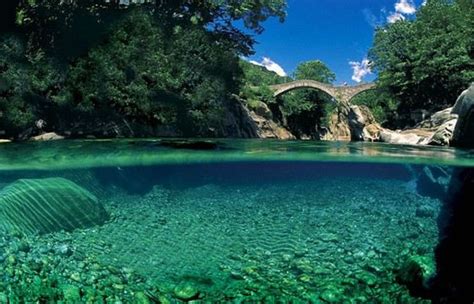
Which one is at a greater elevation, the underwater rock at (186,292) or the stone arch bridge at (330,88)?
the stone arch bridge at (330,88)

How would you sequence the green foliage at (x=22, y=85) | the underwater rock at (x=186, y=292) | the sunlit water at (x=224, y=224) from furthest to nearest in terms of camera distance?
the green foliage at (x=22, y=85), the sunlit water at (x=224, y=224), the underwater rock at (x=186, y=292)

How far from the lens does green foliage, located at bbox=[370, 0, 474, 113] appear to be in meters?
32.2

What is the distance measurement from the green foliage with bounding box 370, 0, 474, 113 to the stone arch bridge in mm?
8225

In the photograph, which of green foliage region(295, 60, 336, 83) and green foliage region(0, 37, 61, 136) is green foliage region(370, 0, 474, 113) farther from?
green foliage region(0, 37, 61, 136)

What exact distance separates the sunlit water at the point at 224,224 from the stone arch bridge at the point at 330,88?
35911mm

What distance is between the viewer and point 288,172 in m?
9.98

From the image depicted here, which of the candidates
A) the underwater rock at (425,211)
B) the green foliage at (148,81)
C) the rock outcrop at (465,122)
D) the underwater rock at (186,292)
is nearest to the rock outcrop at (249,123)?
the green foliage at (148,81)

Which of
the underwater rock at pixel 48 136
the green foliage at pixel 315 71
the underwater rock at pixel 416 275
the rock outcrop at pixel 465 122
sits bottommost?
the underwater rock at pixel 416 275

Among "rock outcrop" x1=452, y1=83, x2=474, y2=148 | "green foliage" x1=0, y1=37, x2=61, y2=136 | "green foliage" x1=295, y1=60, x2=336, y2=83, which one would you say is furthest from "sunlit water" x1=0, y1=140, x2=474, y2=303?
"green foliage" x1=295, y1=60, x2=336, y2=83

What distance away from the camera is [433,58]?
32844 millimetres

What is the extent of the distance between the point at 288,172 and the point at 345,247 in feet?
10.7

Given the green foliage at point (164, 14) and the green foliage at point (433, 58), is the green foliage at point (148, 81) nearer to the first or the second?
the green foliage at point (164, 14)

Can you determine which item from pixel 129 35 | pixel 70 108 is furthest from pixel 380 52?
pixel 70 108

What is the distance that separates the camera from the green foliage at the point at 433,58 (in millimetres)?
32250
